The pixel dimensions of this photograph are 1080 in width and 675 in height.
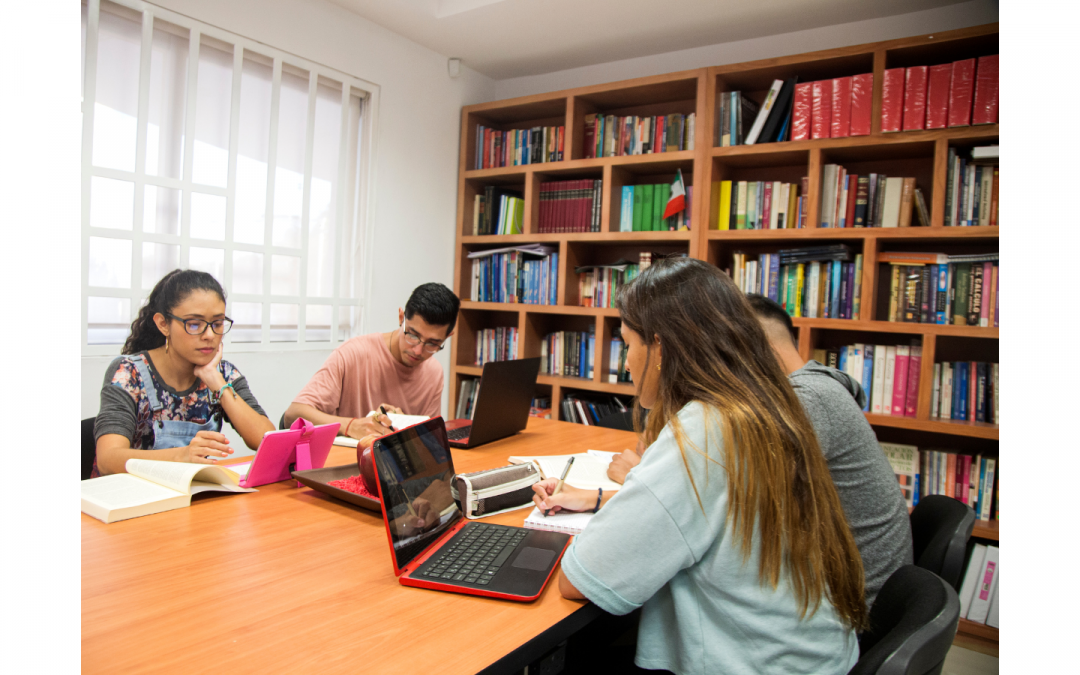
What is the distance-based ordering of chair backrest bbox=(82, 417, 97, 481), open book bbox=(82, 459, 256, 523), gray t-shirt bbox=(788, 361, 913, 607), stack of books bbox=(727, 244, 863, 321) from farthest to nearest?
stack of books bbox=(727, 244, 863, 321) < chair backrest bbox=(82, 417, 97, 481) < gray t-shirt bbox=(788, 361, 913, 607) < open book bbox=(82, 459, 256, 523)

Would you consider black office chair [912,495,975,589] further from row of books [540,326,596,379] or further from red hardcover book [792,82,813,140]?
row of books [540,326,596,379]

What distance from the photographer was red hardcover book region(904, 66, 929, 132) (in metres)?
2.70

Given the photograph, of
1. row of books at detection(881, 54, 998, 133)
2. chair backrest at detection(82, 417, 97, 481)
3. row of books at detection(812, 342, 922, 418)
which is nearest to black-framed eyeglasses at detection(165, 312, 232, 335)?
chair backrest at detection(82, 417, 97, 481)

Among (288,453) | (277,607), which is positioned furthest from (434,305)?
(277,607)

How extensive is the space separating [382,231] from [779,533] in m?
3.05

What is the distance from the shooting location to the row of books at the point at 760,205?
306 centimetres

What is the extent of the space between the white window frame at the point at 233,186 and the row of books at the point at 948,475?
2.83 m

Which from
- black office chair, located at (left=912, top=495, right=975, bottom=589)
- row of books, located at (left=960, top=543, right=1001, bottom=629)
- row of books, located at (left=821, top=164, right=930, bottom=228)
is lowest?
row of books, located at (left=960, top=543, right=1001, bottom=629)

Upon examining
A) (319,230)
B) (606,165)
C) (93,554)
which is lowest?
(93,554)

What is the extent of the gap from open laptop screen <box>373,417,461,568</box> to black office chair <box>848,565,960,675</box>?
73cm

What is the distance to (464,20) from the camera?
131 inches
